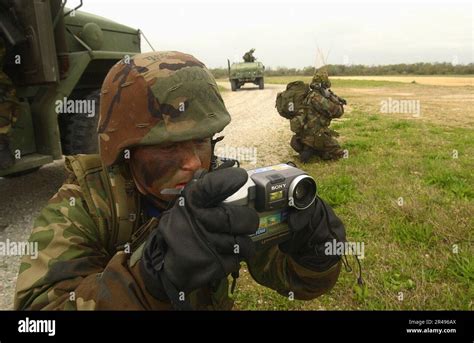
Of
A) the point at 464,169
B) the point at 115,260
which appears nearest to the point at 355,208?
the point at 464,169

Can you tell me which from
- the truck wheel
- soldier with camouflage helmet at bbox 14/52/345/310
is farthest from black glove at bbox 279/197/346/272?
the truck wheel

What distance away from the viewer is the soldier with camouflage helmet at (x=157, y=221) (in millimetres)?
1110

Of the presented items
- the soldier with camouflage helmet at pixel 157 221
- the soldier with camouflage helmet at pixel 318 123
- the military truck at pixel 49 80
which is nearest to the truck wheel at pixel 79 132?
the military truck at pixel 49 80

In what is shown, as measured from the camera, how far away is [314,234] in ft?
4.70

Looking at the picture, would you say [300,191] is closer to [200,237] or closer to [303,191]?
[303,191]

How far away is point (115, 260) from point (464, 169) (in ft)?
17.2

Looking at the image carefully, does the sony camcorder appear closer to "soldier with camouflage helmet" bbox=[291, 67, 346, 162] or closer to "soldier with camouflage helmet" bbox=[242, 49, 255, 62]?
"soldier with camouflage helmet" bbox=[291, 67, 346, 162]

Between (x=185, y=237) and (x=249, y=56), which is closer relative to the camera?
(x=185, y=237)

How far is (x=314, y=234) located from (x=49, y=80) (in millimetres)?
3436

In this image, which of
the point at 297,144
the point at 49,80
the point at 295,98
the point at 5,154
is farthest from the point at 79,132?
the point at 295,98

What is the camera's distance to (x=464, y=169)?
522 centimetres

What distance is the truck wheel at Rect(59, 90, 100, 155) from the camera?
4.45 meters
